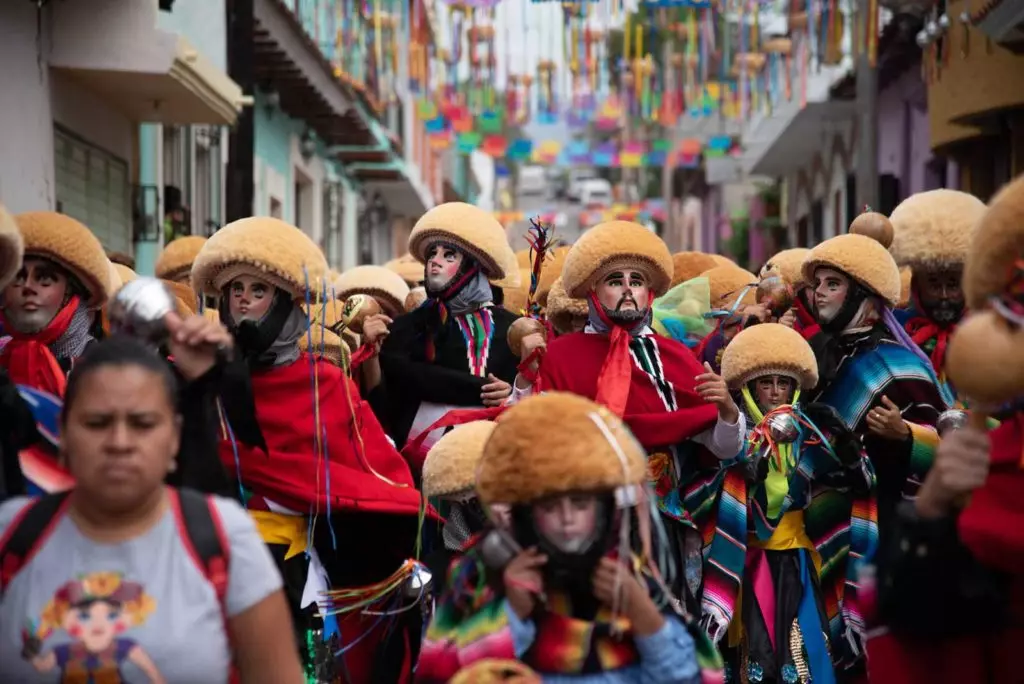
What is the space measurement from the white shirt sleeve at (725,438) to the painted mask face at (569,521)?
2707 mm

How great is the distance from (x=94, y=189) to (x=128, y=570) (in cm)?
1233

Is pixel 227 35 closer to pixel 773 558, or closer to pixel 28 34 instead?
pixel 28 34

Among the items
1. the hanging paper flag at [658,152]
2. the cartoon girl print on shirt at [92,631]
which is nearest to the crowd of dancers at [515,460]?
the cartoon girl print on shirt at [92,631]

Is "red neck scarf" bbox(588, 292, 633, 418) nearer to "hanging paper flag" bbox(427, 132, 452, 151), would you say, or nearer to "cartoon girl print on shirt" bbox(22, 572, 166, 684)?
"cartoon girl print on shirt" bbox(22, 572, 166, 684)

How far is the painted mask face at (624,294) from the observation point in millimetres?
7586

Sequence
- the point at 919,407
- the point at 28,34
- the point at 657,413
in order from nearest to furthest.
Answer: the point at 657,413 → the point at 919,407 → the point at 28,34

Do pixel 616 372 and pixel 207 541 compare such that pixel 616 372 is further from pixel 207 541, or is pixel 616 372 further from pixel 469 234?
pixel 207 541

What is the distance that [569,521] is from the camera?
14.7ft

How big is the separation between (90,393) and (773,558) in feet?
14.7

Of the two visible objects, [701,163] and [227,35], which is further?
[701,163]

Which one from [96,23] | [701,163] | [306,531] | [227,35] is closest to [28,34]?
[96,23]

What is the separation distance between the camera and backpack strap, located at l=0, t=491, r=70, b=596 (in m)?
4.00

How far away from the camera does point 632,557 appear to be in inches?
179

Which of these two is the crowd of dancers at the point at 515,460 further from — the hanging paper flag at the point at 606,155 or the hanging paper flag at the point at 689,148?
the hanging paper flag at the point at 606,155
